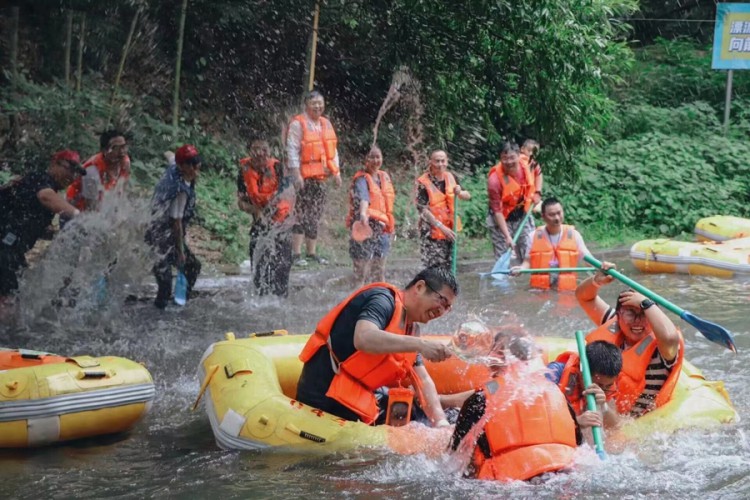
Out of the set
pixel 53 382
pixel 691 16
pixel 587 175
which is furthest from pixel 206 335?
pixel 691 16

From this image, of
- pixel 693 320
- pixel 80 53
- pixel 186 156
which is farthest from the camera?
pixel 80 53

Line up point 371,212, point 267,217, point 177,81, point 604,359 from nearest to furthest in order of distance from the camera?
point 604,359
point 267,217
point 371,212
point 177,81

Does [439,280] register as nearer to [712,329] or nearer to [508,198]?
[712,329]

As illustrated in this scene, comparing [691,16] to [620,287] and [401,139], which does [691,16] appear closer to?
[401,139]

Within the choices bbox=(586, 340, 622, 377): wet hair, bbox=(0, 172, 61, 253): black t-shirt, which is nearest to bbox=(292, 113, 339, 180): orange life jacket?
bbox=(0, 172, 61, 253): black t-shirt

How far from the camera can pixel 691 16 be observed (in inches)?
755

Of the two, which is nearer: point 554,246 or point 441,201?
point 554,246

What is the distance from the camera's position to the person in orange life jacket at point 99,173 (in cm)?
870

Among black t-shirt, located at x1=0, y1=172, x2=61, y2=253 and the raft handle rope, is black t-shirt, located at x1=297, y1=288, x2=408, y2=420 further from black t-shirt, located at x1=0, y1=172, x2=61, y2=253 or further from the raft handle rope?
black t-shirt, located at x1=0, y1=172, x2=61, y2=253

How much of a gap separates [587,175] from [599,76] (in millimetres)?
5766

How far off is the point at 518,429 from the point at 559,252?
17.6ft

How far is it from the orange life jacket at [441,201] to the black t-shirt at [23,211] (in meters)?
3.49

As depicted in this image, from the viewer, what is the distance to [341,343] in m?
5.18

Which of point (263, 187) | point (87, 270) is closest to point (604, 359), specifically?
point (263, 187)
